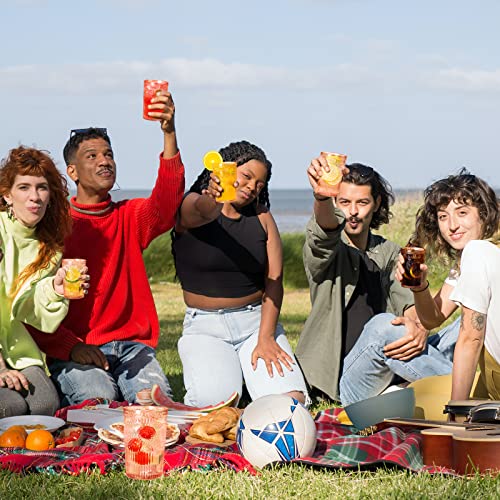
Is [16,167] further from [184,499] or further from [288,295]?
[288,295]

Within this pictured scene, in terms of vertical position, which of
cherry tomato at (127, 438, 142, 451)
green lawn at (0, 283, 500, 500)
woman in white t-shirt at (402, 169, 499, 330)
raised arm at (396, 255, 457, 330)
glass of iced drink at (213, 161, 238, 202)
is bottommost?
green lawn at (0, 283, 500, 500)

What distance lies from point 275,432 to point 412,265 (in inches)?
50.8

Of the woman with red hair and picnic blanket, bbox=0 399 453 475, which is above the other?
the woman with red hair

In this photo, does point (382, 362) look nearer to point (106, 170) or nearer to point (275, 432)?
point (275, 432)

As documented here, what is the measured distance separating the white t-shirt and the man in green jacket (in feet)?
3.88

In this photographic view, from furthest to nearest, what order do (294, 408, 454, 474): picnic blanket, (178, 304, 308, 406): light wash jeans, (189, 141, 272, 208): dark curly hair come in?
(189, 141, 272, 208): dark curly hair, (178, 304, 308, 406): light wash jeans, (294, 408, 454, 474): picnic blanket

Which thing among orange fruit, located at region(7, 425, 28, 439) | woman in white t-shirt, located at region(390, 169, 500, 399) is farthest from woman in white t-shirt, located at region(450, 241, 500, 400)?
orange fruit, located at region(7, 425, 28, 439)

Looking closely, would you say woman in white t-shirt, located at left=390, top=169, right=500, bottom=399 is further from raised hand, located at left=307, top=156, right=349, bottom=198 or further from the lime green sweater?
the lime green sweater

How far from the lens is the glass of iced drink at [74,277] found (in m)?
5.32

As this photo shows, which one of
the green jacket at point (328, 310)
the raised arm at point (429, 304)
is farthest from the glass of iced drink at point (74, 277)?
the raised arm at point (429, 304)

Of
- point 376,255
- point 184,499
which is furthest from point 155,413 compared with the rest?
point 376,255

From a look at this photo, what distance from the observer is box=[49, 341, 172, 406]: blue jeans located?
6.08 meters

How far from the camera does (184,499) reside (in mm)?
4172

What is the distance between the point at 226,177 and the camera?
18.3ft
